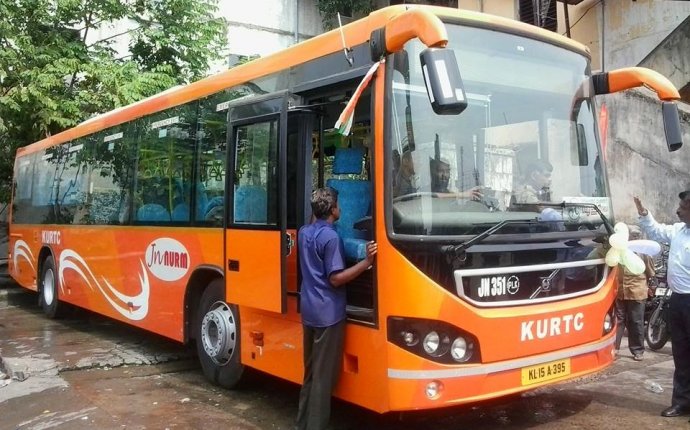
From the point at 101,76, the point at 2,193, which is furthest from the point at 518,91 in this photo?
the point at 2,193

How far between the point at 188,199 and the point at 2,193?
10147 millimetres

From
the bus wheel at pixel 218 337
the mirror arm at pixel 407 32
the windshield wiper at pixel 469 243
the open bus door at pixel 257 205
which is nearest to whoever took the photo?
the mirror arm at pixel 407 32

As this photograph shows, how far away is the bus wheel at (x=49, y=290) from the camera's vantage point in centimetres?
1025

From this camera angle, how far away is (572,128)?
15.6 ft

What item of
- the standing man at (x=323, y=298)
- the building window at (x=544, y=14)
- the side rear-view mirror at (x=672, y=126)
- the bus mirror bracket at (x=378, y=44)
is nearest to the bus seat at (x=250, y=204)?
the standing man at (x=323, y=298)

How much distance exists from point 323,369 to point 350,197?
128 cm

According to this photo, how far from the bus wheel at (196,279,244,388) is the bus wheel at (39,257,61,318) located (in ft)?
17.1

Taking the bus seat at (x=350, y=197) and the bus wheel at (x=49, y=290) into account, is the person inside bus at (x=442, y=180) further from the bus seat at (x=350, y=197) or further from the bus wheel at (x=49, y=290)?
the bus wheel at (x=49, y=290)

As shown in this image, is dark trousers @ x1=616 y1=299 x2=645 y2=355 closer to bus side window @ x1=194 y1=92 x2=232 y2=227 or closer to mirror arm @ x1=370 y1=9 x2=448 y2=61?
bus side window @ x1=194 y1=92 x2=232 y2=227

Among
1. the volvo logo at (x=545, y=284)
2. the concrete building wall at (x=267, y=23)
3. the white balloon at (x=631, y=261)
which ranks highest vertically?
the concrete building wall at (x=267, y=23)

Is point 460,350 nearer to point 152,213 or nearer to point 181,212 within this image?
point 181,212

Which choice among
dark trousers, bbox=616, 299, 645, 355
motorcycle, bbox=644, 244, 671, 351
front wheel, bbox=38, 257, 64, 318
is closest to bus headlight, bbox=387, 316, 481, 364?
dark trousers, bbox=616, 299, 645, 355

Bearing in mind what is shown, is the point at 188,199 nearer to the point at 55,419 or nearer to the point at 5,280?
the point at 55,419

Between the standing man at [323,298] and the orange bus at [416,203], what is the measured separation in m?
0.15
